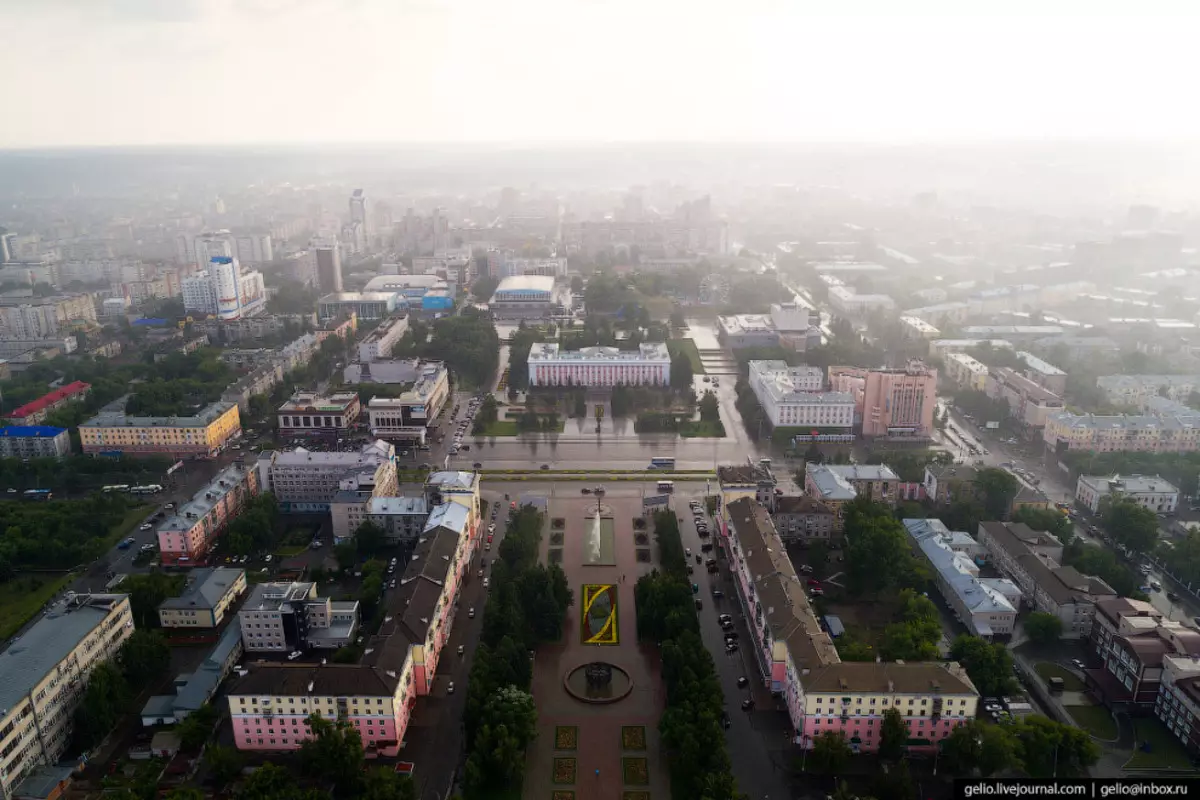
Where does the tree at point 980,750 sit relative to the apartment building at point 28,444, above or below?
below

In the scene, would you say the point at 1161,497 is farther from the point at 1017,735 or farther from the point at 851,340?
the point at 851,340

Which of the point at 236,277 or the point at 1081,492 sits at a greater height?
the point at 236,277

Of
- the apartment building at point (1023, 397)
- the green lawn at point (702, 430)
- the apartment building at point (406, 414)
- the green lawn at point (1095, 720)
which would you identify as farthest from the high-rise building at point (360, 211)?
the green lawn at point (1095, 720)

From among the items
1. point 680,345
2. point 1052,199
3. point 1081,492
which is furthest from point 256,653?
point 1052,199

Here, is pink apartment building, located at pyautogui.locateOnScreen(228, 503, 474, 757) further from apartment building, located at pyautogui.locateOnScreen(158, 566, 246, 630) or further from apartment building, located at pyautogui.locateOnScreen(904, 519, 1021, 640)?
apartment building, located at pyautogui.locateOnScreen(904, 519, 1021, 640)

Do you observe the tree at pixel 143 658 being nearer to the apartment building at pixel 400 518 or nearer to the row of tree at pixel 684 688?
the apartment building at pixel 400 518

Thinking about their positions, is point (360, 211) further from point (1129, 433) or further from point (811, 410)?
point (1129, 433)

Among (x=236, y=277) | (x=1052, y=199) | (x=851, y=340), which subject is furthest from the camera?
(x=1052, y=199)

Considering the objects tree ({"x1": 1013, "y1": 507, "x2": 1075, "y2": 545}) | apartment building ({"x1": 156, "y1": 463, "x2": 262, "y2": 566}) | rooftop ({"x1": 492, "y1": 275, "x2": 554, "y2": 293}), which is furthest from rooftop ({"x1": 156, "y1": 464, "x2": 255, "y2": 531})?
rooftop ({"x1": 492, "y1": 275, "x2": 554, "y2": 293})
